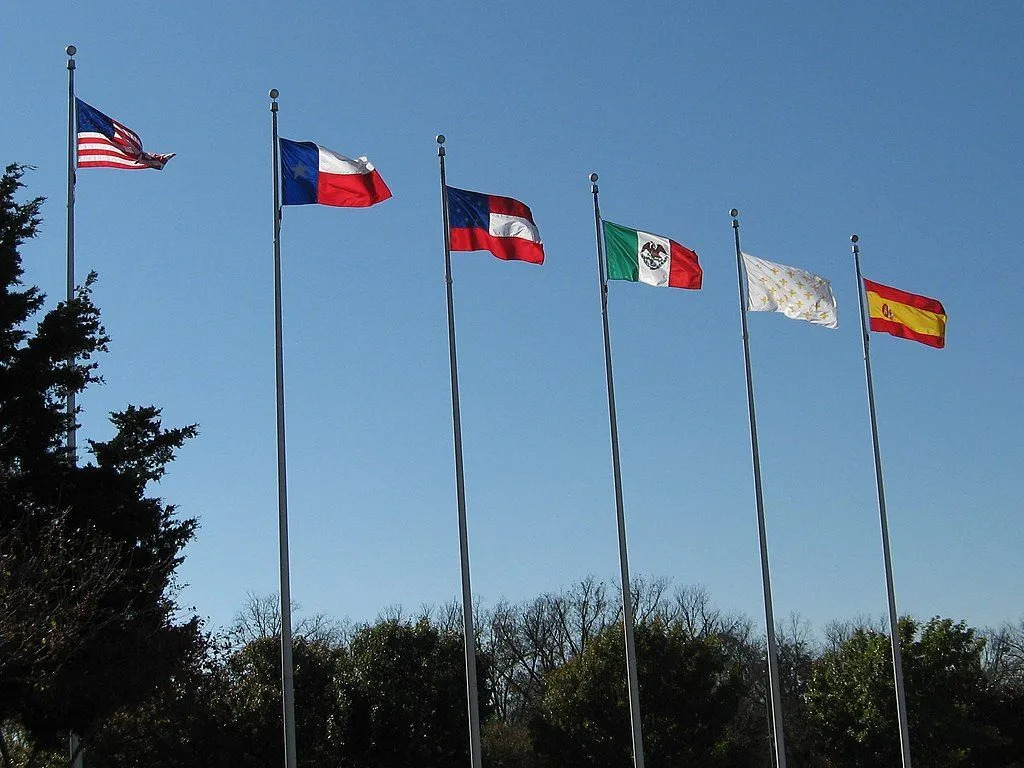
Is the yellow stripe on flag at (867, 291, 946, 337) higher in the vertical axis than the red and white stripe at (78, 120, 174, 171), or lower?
lower

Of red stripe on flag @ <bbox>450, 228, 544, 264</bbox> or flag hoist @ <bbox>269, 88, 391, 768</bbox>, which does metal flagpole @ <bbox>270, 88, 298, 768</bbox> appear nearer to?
flag hoist @ <bbox>269, 88, 391, 768</bbox>

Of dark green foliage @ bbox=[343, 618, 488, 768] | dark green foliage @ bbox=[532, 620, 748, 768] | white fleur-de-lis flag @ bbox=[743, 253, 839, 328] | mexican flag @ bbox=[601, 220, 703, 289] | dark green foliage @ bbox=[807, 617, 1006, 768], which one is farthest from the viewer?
dark green foliage @ bbox=[807, 617, 1006, 768]

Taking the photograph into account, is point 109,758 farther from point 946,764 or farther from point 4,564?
point 946,764

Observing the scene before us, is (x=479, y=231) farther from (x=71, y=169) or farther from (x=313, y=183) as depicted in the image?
A: (x=71, y=169)

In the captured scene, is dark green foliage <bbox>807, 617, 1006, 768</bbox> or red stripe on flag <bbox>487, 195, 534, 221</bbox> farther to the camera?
dark green foliage <bbox>807, 617, 1006, 768</bbox>

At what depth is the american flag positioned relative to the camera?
92.5 feet

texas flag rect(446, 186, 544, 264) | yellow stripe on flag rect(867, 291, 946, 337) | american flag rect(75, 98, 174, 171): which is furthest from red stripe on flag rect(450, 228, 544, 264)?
yellow stripe on flag rect(867, 291, 946, 337)

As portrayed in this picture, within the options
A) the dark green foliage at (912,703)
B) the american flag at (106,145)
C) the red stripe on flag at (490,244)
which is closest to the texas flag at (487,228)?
the red stripe on flag at (490,244)

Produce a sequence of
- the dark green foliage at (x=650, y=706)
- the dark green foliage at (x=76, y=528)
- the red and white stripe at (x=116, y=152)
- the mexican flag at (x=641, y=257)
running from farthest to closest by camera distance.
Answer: the dark green foliage at (x=650, y=706)
the mexican flag at (x=641, y=257)
the red and white stripe at (x=116, y=152)
the dark green foliage at (x=76, y=528)

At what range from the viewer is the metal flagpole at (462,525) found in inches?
1059

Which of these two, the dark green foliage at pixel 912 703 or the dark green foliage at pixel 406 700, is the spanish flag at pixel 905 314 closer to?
the dark green foliage at pixel 912 703

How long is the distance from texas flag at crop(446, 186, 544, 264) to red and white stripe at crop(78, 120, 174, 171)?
20.0 ft

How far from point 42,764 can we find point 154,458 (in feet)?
42.8

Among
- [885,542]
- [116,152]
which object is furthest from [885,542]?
[116,152]
